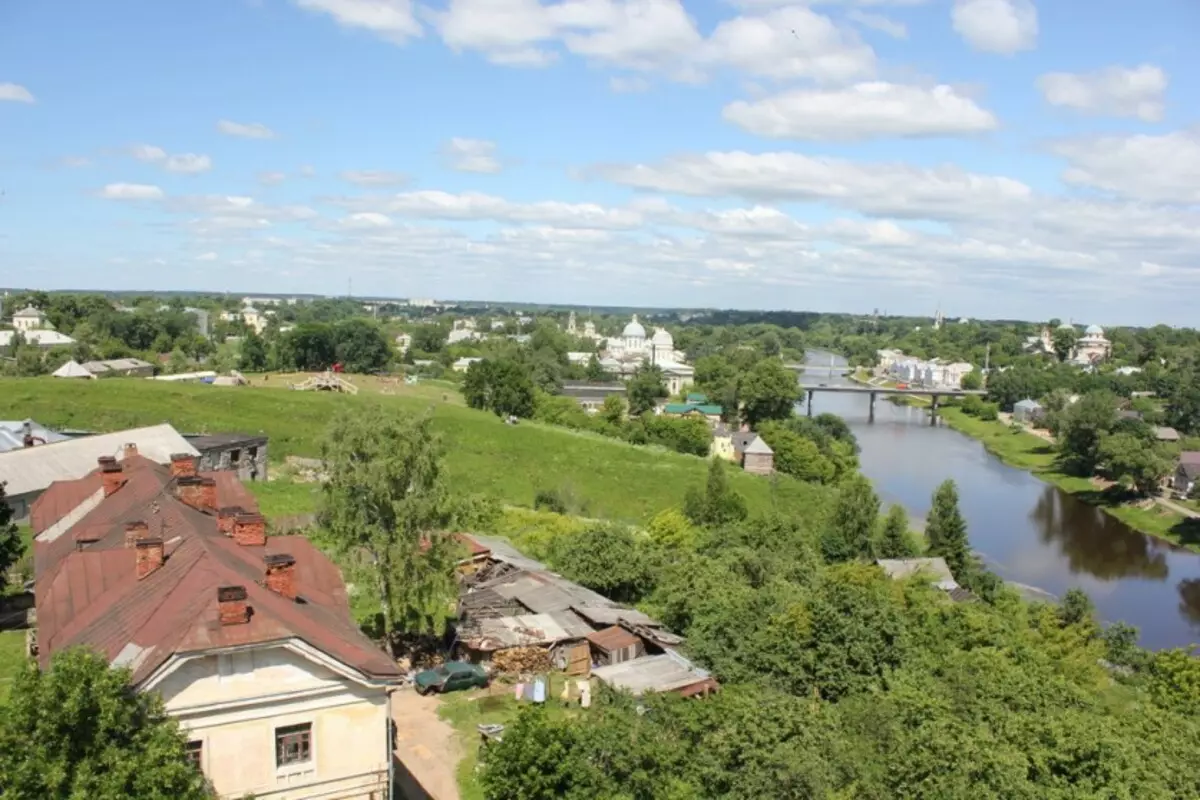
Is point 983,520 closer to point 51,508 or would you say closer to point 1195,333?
point 51,508

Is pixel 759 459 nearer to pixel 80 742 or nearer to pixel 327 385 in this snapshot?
pixel 327 385

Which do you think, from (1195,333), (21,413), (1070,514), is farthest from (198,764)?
(1195,333)

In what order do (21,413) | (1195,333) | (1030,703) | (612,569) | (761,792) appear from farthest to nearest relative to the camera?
(1195,333) → (21,413) → (612,569) → (1030,703) → (761,792)

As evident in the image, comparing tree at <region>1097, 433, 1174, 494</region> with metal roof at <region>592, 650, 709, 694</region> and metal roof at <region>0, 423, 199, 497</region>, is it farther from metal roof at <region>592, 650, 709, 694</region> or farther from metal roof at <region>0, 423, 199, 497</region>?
metal roof at <region>0, 423, 199, 497</region>

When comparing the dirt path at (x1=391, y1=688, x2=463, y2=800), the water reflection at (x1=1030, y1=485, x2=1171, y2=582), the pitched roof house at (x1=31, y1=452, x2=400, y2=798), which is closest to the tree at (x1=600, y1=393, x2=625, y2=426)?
the water reflection at (x1=1030, y1=485, x2=1171, y2=582)

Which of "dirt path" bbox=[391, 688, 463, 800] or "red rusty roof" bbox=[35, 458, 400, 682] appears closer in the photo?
"red rusty roof" bbox=[35, 458, 400, 682]
